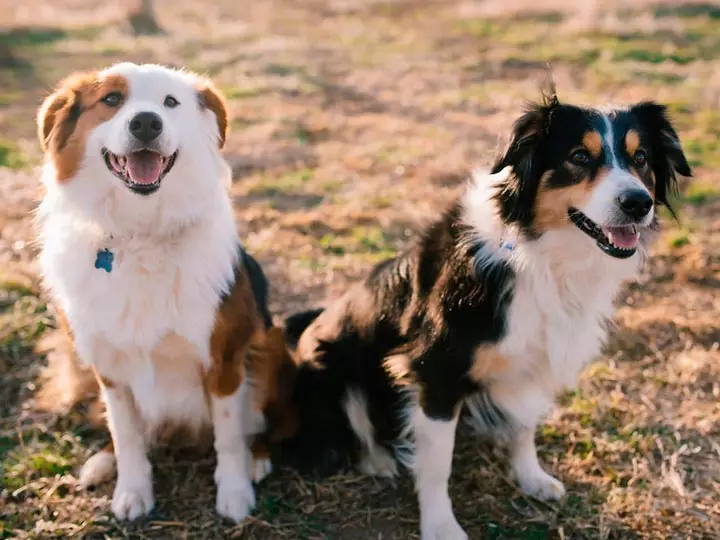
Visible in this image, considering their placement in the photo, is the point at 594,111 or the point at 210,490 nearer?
the point at 594,111

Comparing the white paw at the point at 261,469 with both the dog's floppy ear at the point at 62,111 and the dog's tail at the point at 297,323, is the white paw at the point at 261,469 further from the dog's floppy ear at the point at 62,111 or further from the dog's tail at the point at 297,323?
the dog's floppy ear at the point at 62,111

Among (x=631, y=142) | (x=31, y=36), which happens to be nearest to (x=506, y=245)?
(x=631, y=142)

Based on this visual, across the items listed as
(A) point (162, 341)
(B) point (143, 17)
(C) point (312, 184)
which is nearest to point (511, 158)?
(A) point (162, 341)

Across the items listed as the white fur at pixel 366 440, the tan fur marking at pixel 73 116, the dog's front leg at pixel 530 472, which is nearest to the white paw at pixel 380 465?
the white fur at pixel 366 440

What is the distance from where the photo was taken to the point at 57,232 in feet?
9.43

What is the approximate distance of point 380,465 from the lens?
3396mm

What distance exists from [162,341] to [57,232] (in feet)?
2.03

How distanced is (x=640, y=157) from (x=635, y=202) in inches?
13.0

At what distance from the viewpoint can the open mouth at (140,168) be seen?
2662 mm

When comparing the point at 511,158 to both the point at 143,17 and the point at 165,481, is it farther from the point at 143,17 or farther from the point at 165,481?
the point at 143,17

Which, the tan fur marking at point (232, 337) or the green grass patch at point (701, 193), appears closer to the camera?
the tan fur marking at point (232, 337)

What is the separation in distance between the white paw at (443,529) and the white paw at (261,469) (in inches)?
32.5

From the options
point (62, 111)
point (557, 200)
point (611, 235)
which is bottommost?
point (611, 235)

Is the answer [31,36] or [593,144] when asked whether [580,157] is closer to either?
[593,144]
